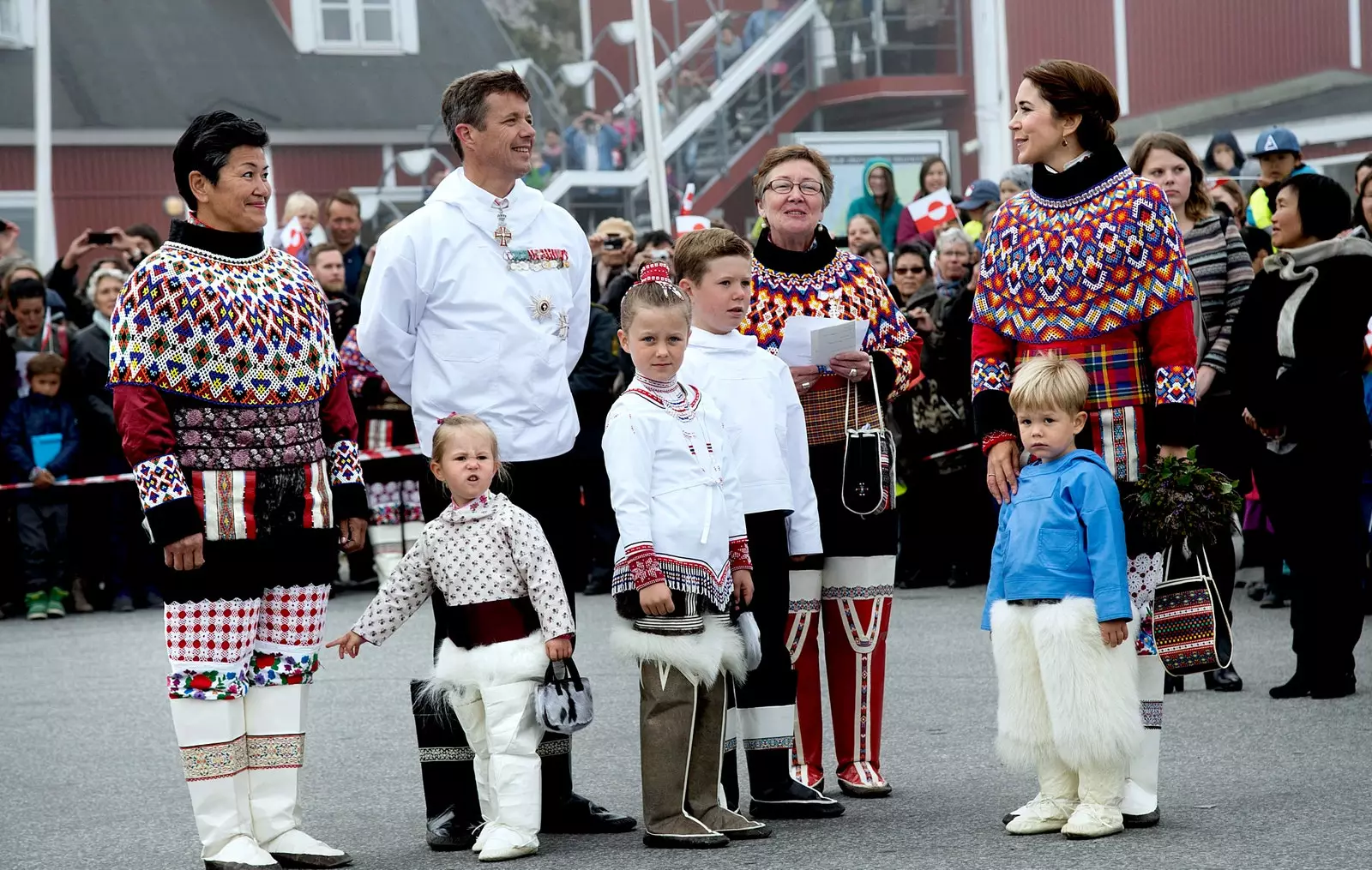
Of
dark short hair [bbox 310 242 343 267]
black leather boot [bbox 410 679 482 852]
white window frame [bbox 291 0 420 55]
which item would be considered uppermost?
white window frame [bbox 291 0 420 55]

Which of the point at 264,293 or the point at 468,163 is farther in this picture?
the point at 468,163

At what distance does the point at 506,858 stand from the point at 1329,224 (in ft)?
14.6

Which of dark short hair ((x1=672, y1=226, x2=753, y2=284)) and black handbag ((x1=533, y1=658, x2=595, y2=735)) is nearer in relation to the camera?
black handbag ((x1=533, y1=658, x2=595, y2=735))

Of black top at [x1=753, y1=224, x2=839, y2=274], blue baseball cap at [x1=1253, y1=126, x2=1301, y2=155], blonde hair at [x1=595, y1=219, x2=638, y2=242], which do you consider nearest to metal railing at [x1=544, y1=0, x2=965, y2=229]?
blonde hair at [x1=595, y1=219, x2=638, y2=242]

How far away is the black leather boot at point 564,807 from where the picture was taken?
5699 millimetres

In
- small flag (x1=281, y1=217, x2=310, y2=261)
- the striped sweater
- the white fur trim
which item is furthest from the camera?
small flag (x1=281, y1=217, x2=310, y2=261)

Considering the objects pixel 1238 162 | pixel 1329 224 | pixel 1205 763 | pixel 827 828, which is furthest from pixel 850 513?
pixel 1238 162

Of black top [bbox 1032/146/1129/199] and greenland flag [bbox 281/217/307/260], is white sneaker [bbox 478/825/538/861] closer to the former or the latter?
black top [bbox 1032/146/1129/199]

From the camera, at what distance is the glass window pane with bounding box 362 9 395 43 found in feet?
76.5

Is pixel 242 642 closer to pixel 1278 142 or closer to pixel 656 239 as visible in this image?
pixel 1278 142

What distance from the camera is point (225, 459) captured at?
205 inches

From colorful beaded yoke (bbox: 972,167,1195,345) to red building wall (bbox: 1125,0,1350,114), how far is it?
1323 centimetres

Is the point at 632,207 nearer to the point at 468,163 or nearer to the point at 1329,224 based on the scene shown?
the point at 1329,224

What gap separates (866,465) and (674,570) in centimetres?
92
